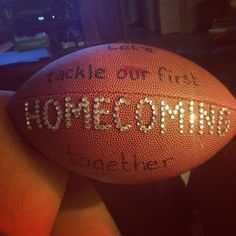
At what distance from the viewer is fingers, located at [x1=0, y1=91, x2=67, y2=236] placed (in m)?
0.46

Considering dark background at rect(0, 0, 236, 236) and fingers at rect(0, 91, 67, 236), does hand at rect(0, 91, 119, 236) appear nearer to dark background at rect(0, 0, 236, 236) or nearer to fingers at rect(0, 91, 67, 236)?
fingers at rect(0, 91, 67, 236)

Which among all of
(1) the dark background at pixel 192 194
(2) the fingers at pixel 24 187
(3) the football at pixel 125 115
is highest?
(3) the football at pixel 125 115

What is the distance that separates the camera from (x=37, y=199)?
1.63 feet

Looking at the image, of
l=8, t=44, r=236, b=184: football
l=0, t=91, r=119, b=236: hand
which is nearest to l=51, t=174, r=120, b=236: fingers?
l=0, t=91, r=119, b=236: hand

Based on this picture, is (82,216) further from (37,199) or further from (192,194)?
(192,194)

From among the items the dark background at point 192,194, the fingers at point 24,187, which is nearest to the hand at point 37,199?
the fingers at point 24,187

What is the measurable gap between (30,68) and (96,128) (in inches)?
28.1

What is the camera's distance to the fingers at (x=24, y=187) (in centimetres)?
46

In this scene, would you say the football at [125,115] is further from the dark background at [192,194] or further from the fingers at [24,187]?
the dark background at [192,194]

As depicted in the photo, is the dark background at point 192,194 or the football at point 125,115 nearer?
the football at point 125,115

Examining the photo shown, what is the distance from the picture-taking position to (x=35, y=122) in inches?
18.9

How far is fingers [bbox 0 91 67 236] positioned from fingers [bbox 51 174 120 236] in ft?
0.14

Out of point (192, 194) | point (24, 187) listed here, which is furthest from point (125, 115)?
point (192, 194)

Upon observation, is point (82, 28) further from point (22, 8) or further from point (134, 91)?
point (134, 91)
